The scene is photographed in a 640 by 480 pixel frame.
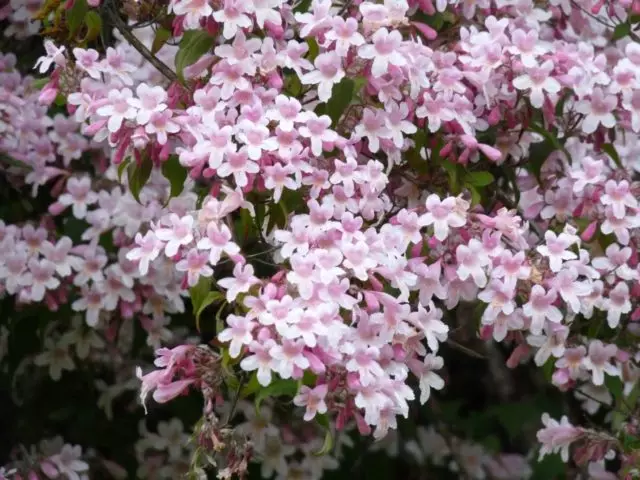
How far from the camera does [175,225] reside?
1915mm

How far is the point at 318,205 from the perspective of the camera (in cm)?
192

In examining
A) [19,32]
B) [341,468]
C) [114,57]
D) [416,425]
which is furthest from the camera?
[416,425]

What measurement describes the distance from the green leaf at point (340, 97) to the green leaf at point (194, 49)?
0.23 m

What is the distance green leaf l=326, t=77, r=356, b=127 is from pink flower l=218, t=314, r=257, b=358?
442 millimetres

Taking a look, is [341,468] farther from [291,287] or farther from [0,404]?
[291,287]

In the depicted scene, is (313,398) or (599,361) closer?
(313,398)

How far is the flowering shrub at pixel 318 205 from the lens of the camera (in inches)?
73.8

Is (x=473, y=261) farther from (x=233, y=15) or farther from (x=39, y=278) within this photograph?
(x=39, y=278)

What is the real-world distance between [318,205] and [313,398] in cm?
31

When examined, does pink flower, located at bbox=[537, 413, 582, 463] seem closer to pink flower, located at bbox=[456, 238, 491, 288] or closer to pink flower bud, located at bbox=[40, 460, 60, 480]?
pink flower, located at bbox=[456, 238, 491, 288]

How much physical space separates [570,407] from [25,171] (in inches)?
66.7

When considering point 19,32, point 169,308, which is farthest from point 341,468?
point 19,32

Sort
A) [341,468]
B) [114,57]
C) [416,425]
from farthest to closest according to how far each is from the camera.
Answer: [416,425] < [341,468] < [114,57]

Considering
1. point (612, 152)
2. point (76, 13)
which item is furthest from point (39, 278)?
point (612, 152)
